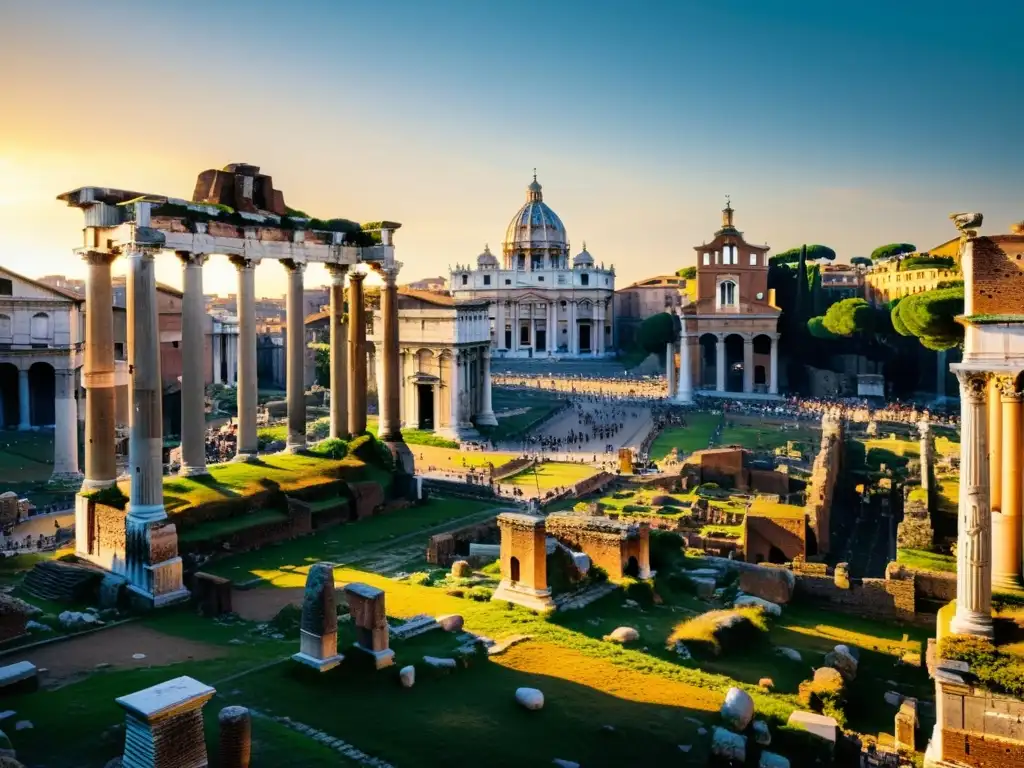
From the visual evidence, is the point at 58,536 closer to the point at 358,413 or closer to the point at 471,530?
the point at 358,413

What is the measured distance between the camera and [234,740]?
8.34 meters

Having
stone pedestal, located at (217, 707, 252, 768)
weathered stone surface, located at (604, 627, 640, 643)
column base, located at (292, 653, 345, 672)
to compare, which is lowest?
weathered stone surface, located at (604, 627, 640, 643)

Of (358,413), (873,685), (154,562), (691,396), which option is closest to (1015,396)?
(873,685)

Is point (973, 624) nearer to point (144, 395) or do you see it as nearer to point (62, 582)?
point (144, 395)

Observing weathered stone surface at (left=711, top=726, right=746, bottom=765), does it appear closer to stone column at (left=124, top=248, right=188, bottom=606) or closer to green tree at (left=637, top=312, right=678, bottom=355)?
stone column at (left=124, top=248, right=188, bottom=606)

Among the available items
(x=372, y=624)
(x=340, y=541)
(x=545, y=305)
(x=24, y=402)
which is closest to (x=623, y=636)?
(x=372, y=624)

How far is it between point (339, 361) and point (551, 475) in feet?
36.1

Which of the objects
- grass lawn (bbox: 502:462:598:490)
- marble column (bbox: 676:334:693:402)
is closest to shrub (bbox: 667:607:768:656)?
grass lawn (bbox: 502:462:598:490)

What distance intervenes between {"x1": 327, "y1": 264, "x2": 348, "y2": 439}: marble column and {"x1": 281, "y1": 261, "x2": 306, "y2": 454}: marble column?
0.91 meters

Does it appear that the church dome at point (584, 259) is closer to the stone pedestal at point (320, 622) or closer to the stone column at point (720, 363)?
the stone column at point (720, 363)

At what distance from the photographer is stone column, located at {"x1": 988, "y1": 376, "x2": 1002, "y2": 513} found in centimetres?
1297

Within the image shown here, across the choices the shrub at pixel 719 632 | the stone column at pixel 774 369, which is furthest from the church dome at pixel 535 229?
the shrub at pixel 719 632

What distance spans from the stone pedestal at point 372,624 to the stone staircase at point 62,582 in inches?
237

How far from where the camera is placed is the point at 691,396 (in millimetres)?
54125
